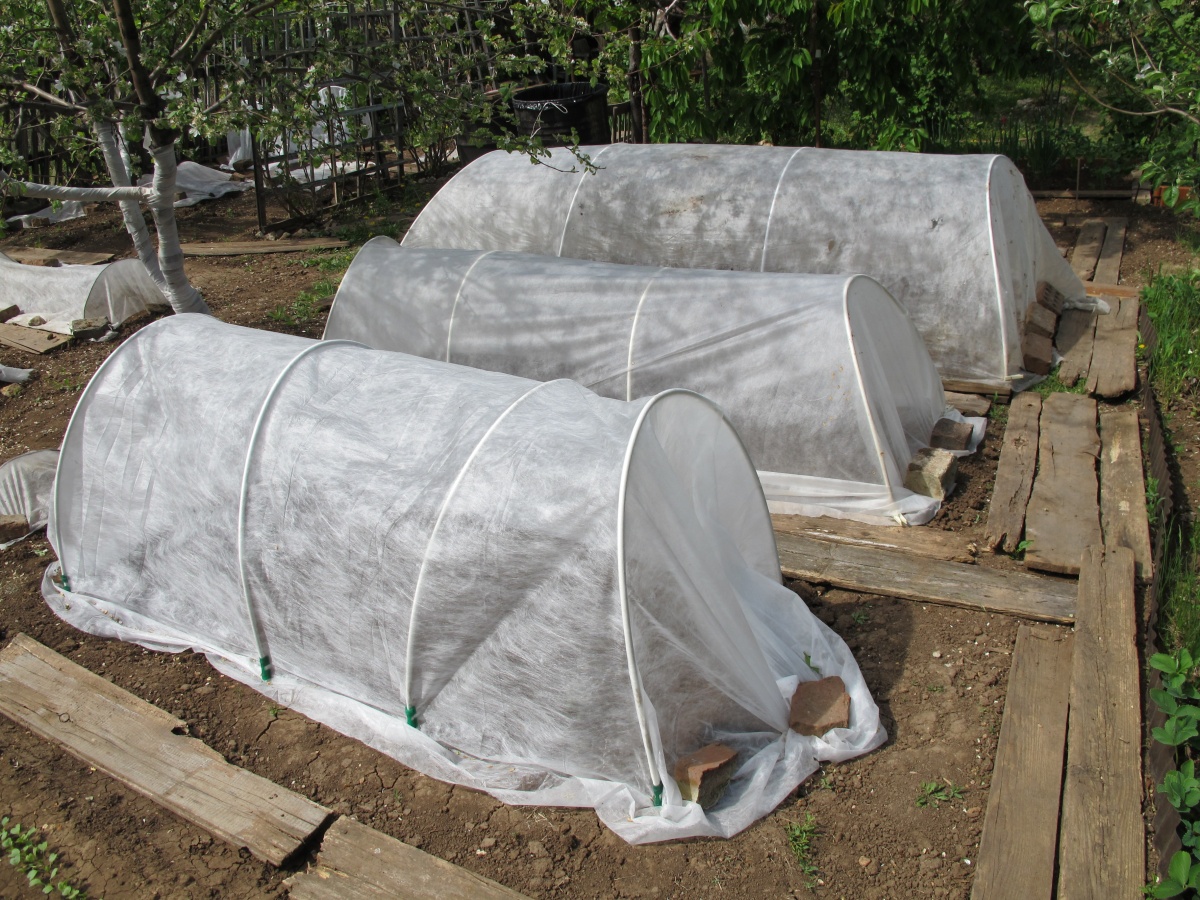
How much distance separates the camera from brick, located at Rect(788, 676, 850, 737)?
377 centimetres

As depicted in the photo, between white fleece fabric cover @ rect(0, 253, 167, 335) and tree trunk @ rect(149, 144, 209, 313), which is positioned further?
white fleece fabric cover @ rect(0, 253, 167, 335)

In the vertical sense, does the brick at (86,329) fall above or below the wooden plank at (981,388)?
above

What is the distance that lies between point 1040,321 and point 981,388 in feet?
2.90

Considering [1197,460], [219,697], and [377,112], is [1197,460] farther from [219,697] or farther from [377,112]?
[377,112]

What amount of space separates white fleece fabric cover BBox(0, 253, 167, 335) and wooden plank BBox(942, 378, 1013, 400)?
6409 mm

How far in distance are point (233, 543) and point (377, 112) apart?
8.59 m

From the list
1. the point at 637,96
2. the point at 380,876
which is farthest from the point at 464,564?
the point at 637,96

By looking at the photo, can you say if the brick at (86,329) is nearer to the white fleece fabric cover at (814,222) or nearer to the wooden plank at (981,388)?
the white fleece fabric cover at (814,222)

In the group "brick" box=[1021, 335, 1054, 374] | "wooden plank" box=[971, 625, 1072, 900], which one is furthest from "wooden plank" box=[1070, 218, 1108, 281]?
"wooden plank" box=[971, 625, 1072, 900]

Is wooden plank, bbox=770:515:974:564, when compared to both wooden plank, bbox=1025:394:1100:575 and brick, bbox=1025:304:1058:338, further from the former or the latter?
brick, bbox=1025:304:1058:338

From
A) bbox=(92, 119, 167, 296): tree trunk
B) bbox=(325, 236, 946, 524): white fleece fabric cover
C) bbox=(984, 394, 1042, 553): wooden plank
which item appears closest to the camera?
bbox=(984, 394, 1042, 553): wooden plank

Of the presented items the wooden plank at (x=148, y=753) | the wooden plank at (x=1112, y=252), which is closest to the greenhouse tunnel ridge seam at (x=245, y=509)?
the wooden plank at (x=148, y=753)

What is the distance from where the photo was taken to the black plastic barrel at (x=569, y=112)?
35.9ft

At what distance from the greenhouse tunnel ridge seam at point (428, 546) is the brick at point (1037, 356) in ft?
13.9
